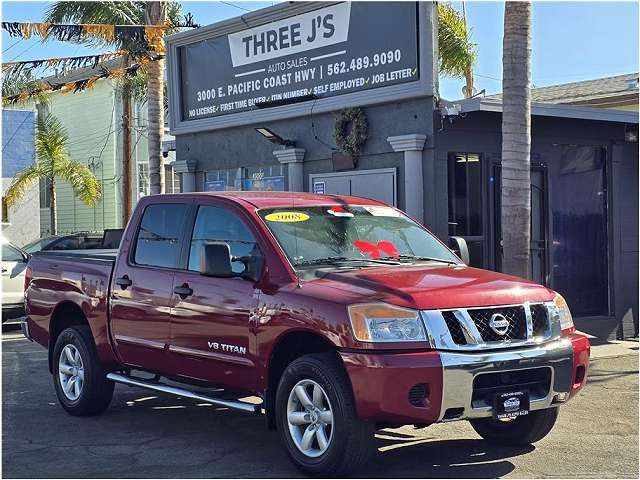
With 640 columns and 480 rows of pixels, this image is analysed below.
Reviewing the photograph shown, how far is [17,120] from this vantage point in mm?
29125

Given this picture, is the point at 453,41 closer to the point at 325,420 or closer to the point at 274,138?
the point at 274,138

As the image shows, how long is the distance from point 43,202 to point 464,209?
25.4m

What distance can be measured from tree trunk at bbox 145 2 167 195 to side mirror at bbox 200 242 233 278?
11170 mm

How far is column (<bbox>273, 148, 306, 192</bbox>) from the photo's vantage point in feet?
45.6

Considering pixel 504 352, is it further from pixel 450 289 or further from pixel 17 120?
pixel 17 120

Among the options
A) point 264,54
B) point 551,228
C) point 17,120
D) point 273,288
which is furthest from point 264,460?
point 17,120

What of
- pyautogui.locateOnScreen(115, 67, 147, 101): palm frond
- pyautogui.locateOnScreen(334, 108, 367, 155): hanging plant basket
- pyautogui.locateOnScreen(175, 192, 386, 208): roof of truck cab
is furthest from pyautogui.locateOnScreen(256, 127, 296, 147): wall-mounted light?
pyautogui.locateOnScreen(115, 67, 147, 101): palm frond

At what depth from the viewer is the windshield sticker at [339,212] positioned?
724 cm

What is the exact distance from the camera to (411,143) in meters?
Result: 12.0

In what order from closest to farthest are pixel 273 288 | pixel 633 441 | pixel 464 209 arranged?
pixel 273 288, pixel 633 441, pixel 464 209

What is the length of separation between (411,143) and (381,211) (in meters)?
4.54

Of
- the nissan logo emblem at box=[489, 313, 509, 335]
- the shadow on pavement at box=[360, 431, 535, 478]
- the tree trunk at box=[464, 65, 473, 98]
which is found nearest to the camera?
the nissan logo emblem at box=[489, 313, 509, 335]

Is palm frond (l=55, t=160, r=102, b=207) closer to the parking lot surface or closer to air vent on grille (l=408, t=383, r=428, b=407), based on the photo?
Result: the parking lot surface

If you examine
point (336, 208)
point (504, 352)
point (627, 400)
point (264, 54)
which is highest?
point (264, 54)
